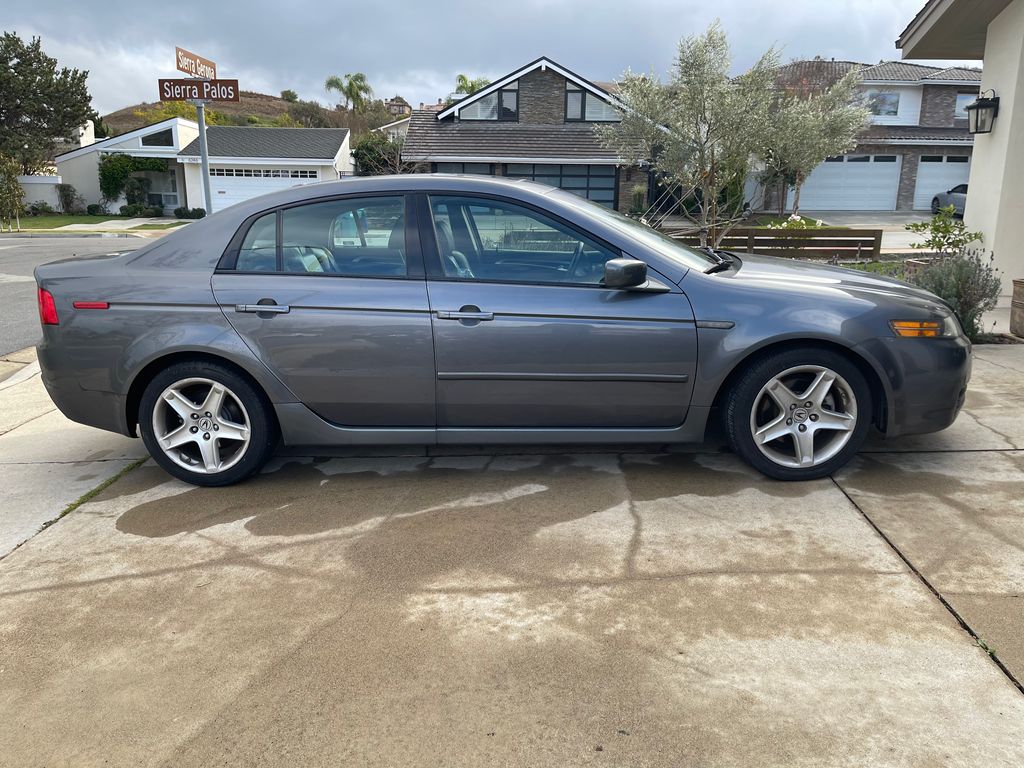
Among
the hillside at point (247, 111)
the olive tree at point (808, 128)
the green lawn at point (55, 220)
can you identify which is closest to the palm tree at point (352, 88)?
the hillside at point (247, 111)

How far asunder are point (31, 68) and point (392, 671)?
54.6 metres

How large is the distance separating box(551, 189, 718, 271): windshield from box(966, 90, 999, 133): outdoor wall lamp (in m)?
6.82

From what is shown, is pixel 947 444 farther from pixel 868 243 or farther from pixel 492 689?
pixel 868 243

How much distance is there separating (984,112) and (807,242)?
699cm

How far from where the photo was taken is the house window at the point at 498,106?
33.8m

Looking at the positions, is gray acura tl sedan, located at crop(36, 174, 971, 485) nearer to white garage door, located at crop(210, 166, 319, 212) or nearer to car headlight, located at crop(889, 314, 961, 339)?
car headlight, located at crop(889, 314, 961, 339)

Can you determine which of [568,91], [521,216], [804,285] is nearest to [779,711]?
[804,285]

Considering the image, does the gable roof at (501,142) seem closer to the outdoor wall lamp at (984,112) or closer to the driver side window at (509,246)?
the outdoor wall lamp at (984,112)

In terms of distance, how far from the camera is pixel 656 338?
411 cm

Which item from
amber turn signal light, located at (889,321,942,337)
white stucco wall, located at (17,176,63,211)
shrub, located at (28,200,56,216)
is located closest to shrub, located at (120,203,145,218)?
shrub, located at (28,200,56,216)

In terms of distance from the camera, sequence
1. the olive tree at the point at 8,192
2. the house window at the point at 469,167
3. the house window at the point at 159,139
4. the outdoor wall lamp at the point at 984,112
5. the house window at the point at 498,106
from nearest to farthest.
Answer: the outdoor wall lamp at the point at 984,112 → the olive tree at the point at 8,192 → the house window at the point at 469,167 → the house window at the point at 498,106 → the house window at the point at 159,139

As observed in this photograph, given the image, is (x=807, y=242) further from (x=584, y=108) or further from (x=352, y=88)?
(x=352, y=88)

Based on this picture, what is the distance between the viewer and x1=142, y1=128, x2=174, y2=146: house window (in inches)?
1666

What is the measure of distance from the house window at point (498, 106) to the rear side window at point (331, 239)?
31.3 meters
